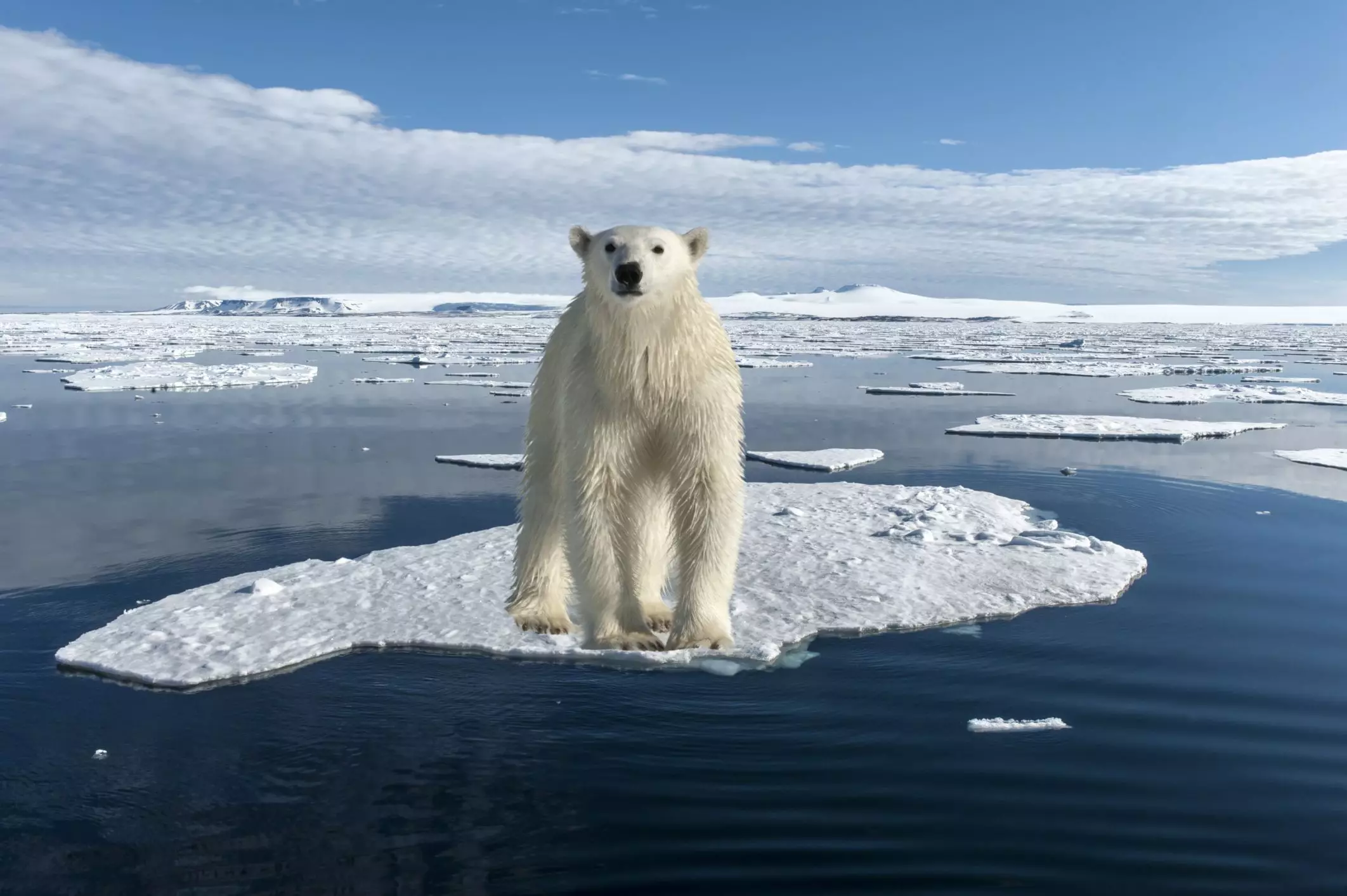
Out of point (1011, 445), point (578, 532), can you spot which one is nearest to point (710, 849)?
point (578, 532)

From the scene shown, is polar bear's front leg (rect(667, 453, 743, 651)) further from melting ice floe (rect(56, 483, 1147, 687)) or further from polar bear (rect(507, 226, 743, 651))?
melting ice floe (rect(56, 483, 1147, 687))

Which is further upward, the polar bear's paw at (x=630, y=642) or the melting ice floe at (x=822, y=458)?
the melting ice floe at (x=822, y=458)

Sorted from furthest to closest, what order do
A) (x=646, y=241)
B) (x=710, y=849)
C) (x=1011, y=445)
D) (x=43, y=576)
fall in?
(x=1011, y=445), (x=43, y=576), (x=646, y=241), (x=710, y=849)

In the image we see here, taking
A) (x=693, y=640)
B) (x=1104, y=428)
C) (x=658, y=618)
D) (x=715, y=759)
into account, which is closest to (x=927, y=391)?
(x=1104, y=428)

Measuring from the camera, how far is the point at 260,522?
7.70 meters

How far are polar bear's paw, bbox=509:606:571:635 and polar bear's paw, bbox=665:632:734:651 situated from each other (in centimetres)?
72

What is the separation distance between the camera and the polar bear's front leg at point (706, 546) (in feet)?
13.2

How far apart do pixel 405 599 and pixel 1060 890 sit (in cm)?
369

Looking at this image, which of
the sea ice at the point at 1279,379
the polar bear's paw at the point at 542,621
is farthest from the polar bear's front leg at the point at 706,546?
the sea ice at the point at 1279,379

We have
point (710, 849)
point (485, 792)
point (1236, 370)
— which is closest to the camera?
point (710, 849)

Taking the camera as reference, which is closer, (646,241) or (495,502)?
(646,241)

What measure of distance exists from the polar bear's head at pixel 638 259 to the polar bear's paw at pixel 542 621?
5.57ft

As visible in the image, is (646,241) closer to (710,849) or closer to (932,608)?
(710,849)

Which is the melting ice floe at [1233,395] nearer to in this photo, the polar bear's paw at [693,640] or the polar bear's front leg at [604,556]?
the polar bear's paw at [693,640]
